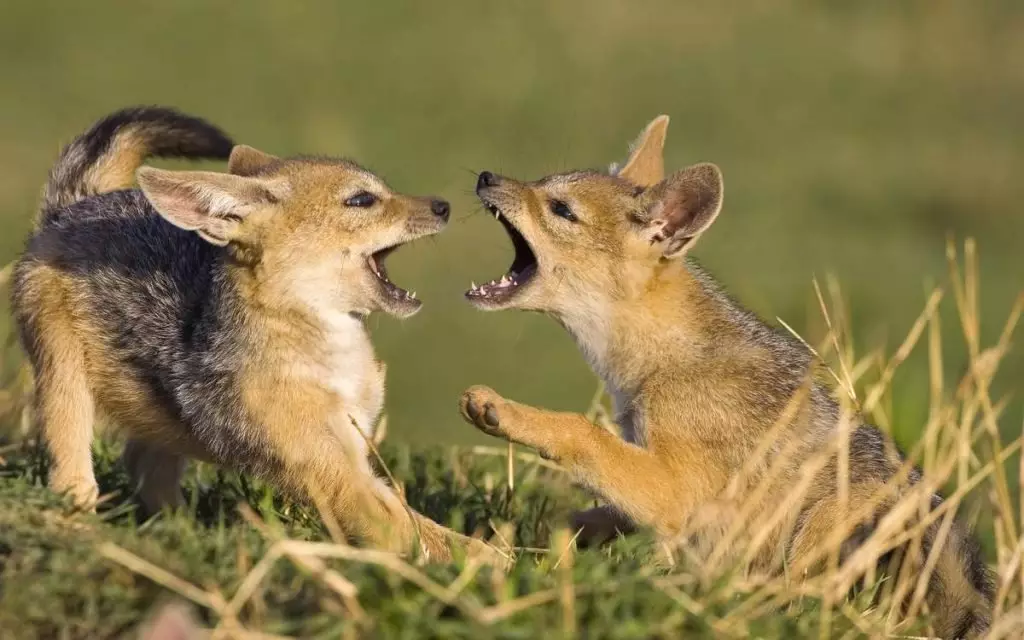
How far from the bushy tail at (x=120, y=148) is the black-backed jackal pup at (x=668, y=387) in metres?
1.45

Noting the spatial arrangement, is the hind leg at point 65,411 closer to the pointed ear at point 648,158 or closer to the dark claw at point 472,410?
the dark claw at point 472,410

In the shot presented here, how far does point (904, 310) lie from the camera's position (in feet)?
47.4

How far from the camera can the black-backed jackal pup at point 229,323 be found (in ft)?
23.0

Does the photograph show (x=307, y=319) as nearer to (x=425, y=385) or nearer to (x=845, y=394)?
(x=845, y=394)

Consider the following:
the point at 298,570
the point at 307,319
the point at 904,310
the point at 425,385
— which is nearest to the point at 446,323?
the point at 425,385

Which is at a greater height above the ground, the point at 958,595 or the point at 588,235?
the point at 588,235

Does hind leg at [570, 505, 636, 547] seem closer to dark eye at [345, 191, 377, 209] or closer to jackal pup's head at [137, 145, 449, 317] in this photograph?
jackal pup's head at [137, 145, 449, 317]

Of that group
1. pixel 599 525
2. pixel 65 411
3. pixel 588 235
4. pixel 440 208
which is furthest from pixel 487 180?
pixel 65 411

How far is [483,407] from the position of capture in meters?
6.85

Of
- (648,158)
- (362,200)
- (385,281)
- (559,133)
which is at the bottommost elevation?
(385,281)

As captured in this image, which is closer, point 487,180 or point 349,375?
point 349,375

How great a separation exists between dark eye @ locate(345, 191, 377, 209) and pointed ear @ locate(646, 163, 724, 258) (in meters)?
1.21

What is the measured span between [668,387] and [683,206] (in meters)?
0.84

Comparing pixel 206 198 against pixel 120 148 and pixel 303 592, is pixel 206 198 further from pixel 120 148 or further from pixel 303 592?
pixel 303 592
